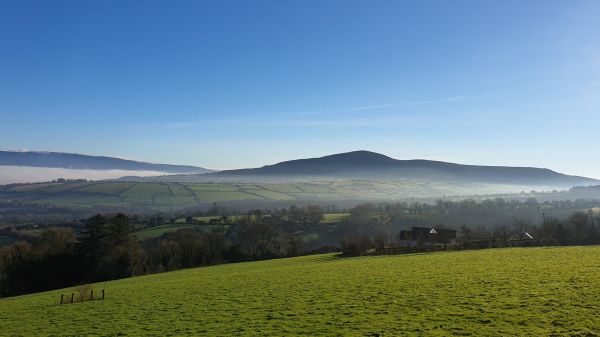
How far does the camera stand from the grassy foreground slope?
58.3ft

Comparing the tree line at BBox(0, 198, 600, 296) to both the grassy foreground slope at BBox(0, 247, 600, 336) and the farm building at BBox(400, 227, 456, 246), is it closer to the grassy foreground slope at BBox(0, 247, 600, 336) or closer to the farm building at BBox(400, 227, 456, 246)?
the farm building at BBox(400, 227, 456, 246)

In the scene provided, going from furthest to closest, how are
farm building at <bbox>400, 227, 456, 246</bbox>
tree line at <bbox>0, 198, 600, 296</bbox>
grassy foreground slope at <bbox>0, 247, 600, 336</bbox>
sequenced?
farm building at <bbox>400, 227, 456, 246</bbox> < tree line at <bbox>0, 198, 600, 296</bbox> < grassy foreground slope at <bbox>0, 247, 600, 336</bbox>

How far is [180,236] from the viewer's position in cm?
8731

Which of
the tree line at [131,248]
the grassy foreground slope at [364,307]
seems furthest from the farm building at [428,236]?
the grassy foreground slope at [364,307]

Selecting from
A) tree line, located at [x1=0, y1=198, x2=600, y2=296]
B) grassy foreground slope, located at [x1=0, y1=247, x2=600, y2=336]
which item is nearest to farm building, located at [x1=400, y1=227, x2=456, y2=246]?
tree line, located at [x1=0, y1=198, x2=600, y2=296]

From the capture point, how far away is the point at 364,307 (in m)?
22.6

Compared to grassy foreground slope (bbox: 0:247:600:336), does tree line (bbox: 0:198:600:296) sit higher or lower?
lower

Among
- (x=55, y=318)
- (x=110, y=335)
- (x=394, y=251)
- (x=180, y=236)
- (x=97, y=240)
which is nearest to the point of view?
(x=110, y=335)

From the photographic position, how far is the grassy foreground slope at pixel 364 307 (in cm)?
1777

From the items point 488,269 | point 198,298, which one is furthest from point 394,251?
point 198,298

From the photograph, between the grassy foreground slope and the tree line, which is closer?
the grassy foreground slope

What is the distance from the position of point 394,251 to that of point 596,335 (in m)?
48.3

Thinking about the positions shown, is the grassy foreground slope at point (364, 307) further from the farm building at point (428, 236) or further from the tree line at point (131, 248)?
the farm building at point (428, 236)

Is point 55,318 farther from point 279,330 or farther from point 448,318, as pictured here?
point 448,318
